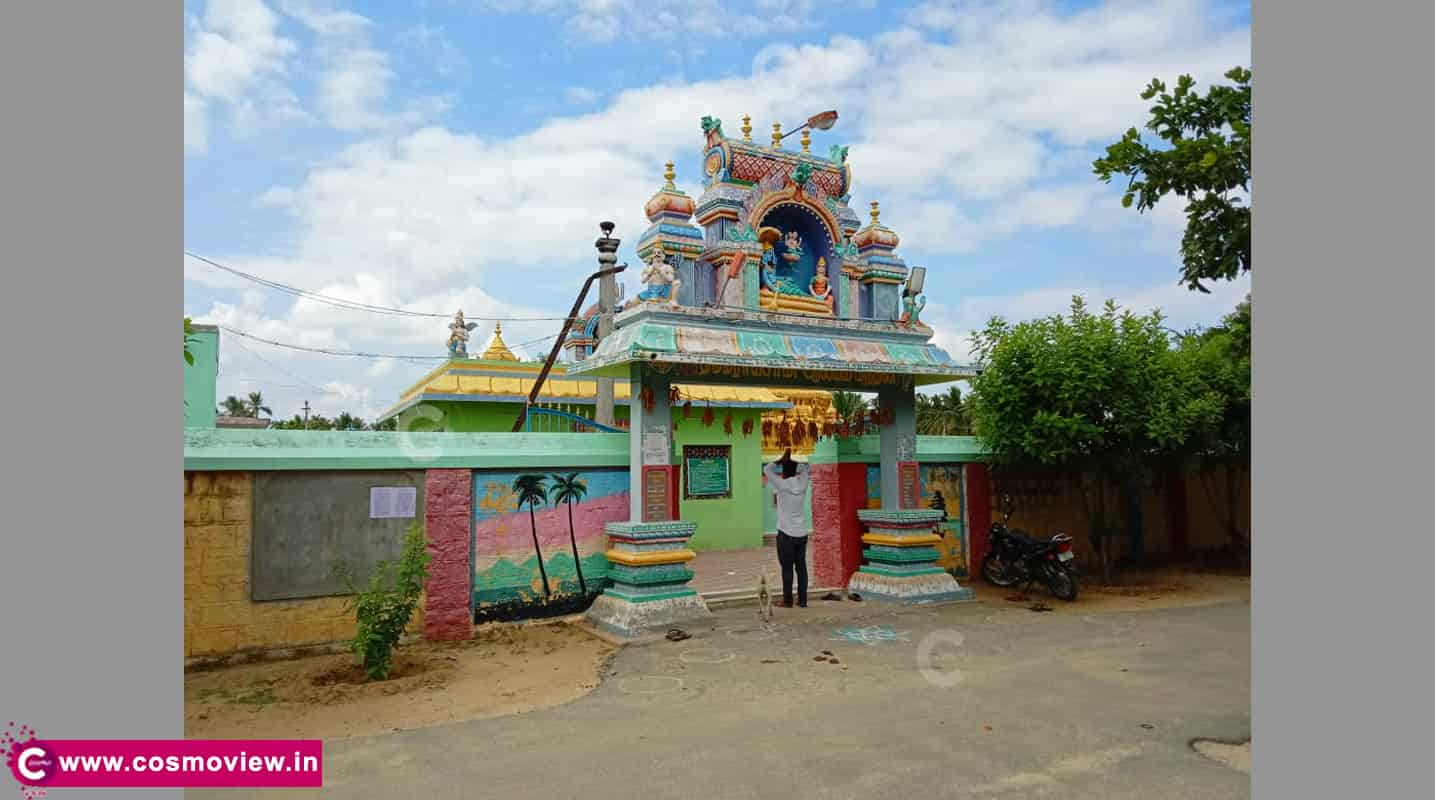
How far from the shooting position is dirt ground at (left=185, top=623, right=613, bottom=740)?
601 centimetres

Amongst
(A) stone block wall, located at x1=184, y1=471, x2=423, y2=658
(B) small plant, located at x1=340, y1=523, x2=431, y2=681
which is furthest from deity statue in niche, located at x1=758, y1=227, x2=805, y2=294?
(A) stone block wall, located at x1=184, y1=471, x2=423, y2=658

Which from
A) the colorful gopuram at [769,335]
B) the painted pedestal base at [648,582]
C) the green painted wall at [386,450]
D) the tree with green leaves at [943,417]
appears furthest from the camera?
the tree with green leaves at [943,417]

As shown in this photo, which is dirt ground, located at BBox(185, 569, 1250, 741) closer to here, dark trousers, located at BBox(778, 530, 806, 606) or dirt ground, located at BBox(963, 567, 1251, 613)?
dark trousers, located at BBox(778, 530, 806, 606)

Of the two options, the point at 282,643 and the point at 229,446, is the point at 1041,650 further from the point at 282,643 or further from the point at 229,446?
the point at 229,446

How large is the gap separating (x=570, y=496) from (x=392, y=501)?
6.33 ft

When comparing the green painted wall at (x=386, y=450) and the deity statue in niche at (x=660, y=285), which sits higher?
the deity statue in niche at (x=660, y=285)

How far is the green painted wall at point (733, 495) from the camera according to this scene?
17.9 meters

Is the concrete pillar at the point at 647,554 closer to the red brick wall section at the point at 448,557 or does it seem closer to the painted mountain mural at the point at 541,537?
the painted mountain mural at the point at 541,537

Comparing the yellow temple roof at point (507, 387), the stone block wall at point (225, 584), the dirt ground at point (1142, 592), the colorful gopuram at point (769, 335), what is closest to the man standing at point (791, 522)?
the colorful gopuram at point (769, 335)

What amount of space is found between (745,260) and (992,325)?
14.6ft

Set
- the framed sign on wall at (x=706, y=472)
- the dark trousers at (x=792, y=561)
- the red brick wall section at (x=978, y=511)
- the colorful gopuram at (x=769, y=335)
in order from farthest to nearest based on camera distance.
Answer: the framed sign on wall at (x=706, y=472), the red brick wall section at (x=978, y=511), the dark trousers at (x=792, y=561), the colorful gopuram at (x=769, y=335)

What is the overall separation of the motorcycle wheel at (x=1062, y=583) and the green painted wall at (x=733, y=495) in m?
7.76

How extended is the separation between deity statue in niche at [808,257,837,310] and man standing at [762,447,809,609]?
6.65ft
